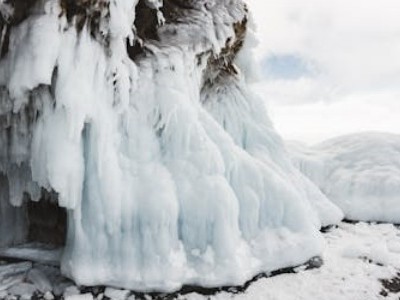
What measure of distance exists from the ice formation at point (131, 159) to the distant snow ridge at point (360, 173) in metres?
4.57

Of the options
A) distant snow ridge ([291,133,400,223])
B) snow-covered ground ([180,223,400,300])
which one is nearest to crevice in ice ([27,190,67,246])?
snow-covered ground ([180,223,400,300])

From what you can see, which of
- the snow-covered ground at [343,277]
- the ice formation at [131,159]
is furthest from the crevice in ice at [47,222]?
the snow-covered ground at [343,277]

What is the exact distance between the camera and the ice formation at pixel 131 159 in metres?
6.43

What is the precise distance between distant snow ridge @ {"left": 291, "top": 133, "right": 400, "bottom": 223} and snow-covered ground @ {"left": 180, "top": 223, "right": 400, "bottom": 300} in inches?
91.2

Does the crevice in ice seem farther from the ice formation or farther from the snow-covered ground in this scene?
the snow-covered ground

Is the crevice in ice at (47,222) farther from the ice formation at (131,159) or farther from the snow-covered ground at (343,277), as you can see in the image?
the snow-covered ground at (343,277)

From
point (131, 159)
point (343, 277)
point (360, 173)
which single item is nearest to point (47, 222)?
point (131, 159)

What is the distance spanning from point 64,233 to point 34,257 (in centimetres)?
75

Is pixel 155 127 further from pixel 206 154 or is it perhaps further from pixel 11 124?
pixel 11 124

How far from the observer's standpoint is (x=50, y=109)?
652 cm

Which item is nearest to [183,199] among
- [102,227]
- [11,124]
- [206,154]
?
[206,154]

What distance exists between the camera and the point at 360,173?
44.6 ft

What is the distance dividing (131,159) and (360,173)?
793cm

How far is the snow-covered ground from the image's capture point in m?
7.34
